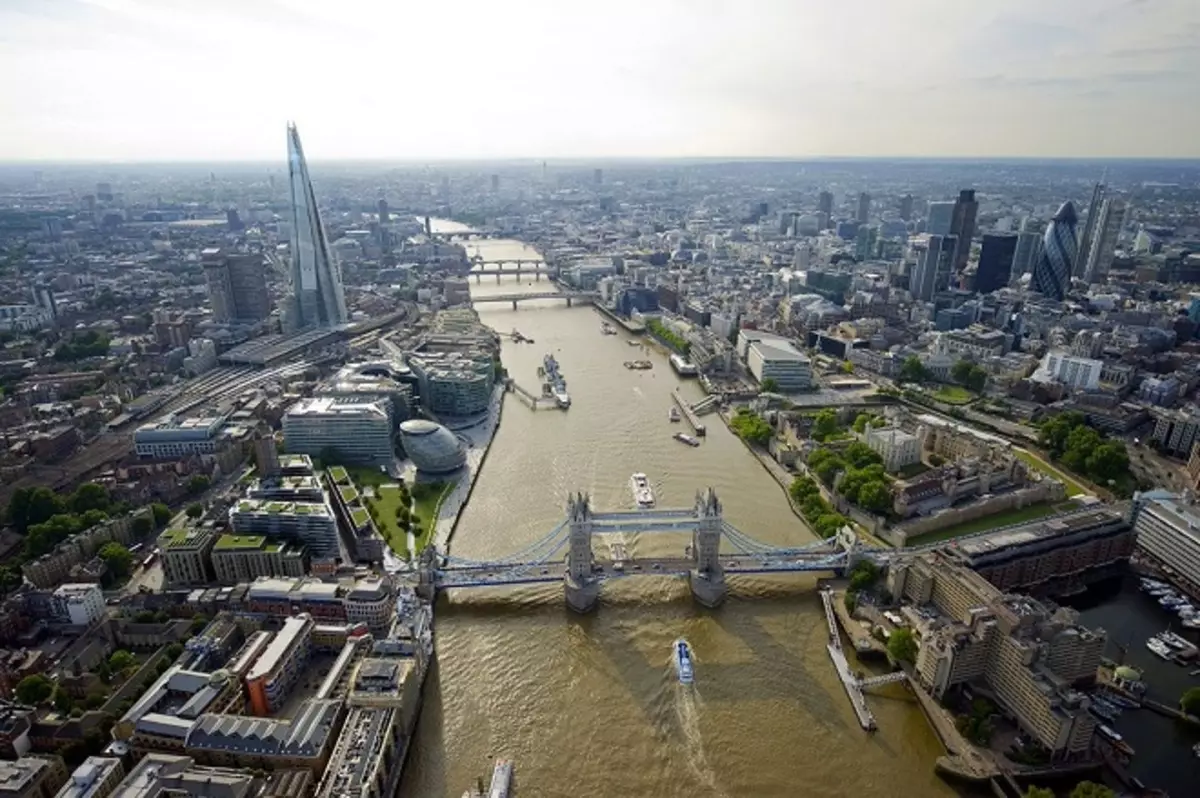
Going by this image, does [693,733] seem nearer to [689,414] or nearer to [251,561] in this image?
[251,561]

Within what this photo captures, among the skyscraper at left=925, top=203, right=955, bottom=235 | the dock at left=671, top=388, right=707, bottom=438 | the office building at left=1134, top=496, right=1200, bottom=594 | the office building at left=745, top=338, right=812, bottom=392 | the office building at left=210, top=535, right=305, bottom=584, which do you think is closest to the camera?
the office building at left=210, top=535, right=305, bottom=584

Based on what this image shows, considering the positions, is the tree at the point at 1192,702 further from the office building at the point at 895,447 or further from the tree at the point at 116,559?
the tree at the point at 116,559

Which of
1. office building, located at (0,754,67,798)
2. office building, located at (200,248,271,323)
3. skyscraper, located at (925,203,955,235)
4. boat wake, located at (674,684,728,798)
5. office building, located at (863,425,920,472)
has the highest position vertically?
Result: skyscraper, located at (925,203,955,235)

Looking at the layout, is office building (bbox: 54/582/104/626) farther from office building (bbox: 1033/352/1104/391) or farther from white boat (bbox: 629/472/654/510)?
office building (bbox: 1033/352/1104/391)

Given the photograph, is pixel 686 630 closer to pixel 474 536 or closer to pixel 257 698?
pixel 474 536

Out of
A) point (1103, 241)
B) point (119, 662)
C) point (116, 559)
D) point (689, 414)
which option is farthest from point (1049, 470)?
point (1103, 241)

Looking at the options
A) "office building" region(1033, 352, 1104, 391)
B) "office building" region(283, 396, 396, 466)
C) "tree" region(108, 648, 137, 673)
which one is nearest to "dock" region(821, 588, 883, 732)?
"tree" region(108, 648, 137, 673)

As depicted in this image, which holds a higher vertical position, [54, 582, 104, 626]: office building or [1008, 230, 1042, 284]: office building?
[1008, 230, 1042, 284]: office building
